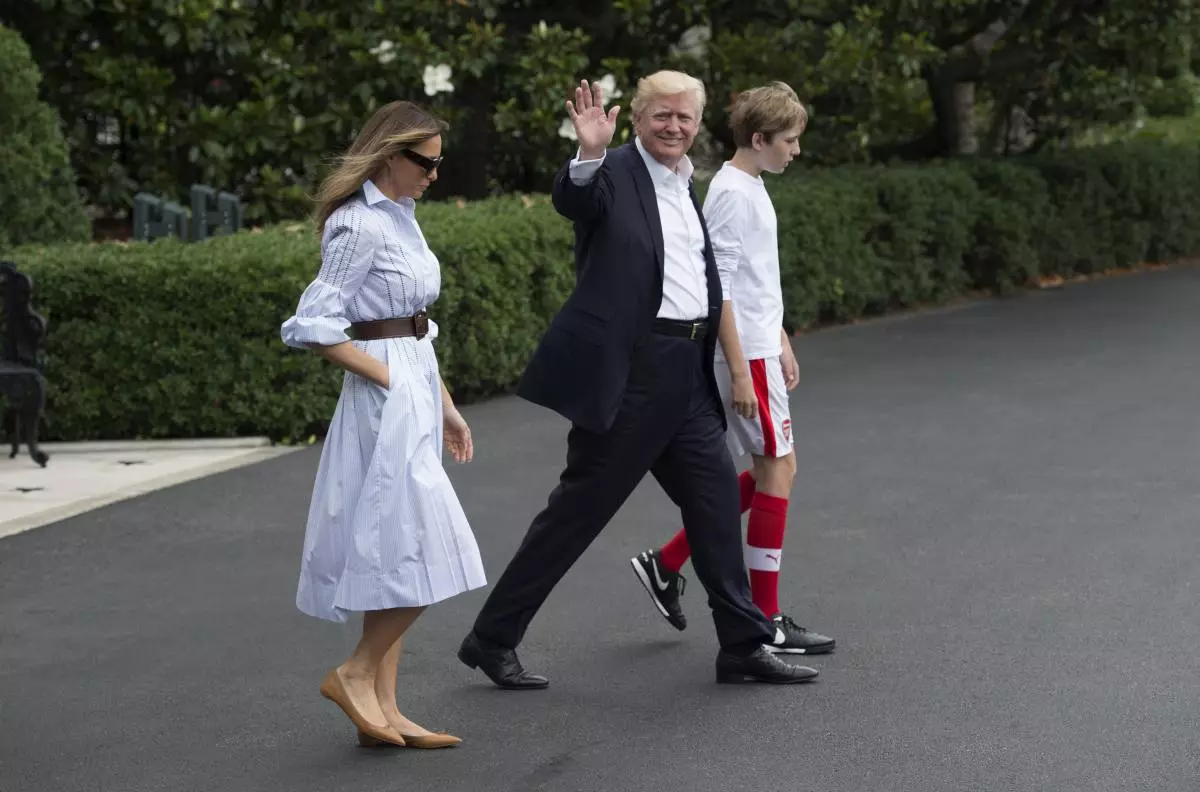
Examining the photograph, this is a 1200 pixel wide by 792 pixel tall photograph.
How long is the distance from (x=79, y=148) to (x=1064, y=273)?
915 centimetres

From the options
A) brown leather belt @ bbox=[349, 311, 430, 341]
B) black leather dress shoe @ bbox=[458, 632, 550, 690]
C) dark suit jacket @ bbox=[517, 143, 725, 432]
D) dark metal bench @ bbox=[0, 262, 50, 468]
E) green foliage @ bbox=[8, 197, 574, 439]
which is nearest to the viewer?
brown leather belt @ bbox=[349, 311, 430, 341]

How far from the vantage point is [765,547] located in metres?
6.46

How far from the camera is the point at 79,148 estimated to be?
52.1 feet

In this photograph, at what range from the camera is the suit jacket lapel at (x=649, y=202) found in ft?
19.0

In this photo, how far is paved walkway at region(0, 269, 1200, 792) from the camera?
5.30 m

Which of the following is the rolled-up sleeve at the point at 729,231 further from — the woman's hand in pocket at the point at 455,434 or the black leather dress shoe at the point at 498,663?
the black leather dress shoe at the point at 498,663

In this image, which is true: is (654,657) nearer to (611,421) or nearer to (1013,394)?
(611,421)

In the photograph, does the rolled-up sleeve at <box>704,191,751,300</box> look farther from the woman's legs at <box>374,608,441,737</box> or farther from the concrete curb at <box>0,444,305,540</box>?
the concrete curb at <box>0,444,305,540</box>

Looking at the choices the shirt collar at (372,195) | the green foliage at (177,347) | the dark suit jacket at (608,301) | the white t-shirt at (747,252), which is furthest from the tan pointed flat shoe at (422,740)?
the green foliage at (177,347)

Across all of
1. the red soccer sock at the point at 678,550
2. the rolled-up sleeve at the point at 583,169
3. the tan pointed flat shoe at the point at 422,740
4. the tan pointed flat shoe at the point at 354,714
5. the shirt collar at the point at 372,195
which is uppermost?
the rolled-up sleeve at the point at 583,169

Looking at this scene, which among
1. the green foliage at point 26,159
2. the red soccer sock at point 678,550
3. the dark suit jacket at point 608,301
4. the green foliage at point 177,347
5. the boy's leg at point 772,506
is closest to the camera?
the dark suit jacket at point 608,301

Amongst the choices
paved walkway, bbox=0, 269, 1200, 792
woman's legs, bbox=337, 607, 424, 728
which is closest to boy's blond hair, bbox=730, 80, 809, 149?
paved walkway, bbox=0, 269, 1200, 792

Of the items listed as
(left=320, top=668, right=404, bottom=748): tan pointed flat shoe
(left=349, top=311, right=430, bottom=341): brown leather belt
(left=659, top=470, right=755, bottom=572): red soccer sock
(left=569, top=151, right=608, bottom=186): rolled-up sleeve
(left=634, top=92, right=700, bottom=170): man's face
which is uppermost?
(left=634, top=92, right=700, bottom=170): man's face

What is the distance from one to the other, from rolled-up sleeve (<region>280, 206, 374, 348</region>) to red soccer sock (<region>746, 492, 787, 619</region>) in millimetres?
1768
